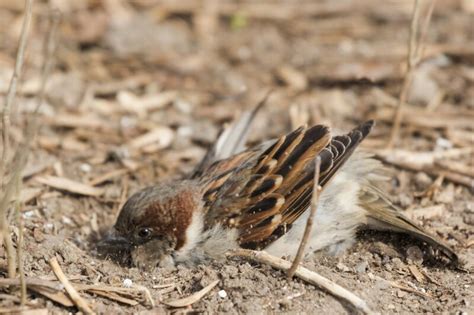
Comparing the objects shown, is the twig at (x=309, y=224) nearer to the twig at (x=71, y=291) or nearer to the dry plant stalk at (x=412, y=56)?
the twig at (x=71, y=291)

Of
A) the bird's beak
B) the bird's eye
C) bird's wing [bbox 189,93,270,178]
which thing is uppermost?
bird's wing [bbox 189,93,270,178]

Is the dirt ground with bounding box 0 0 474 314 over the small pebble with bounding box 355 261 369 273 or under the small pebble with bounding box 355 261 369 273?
over

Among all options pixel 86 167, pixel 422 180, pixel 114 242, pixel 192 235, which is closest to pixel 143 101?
pixel 86 167

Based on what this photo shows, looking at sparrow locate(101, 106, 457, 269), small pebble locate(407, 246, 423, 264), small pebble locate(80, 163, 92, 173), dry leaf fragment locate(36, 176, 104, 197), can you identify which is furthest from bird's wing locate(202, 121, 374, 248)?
small pebble locate(80, 163, 92, 173)

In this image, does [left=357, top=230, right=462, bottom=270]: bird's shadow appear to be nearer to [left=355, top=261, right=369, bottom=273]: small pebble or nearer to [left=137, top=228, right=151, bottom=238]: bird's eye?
[left=355, top=261, right=369, bottom=273]: small pebble

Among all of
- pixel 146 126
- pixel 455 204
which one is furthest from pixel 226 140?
pixel 455 204
